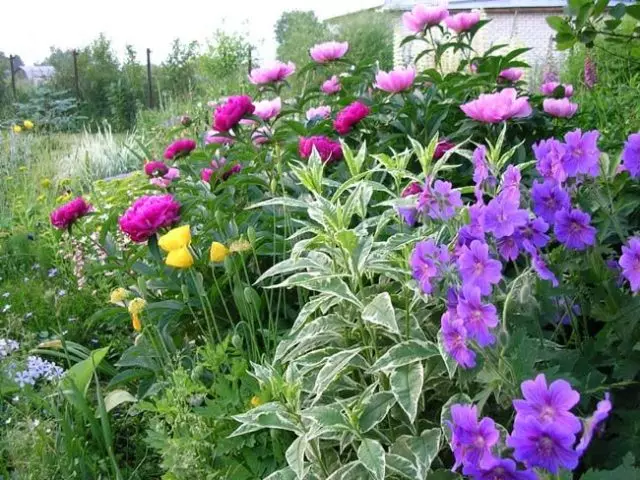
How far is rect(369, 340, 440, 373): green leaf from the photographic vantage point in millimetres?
1414

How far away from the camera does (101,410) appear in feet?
6.57

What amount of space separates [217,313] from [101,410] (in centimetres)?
54

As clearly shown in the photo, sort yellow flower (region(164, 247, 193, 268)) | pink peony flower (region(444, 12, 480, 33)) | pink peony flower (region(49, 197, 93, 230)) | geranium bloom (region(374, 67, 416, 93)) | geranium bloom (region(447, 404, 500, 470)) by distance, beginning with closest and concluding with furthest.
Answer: geranium bloom (region(447, 404, 500, 470)), yellow flower (region(164, 247, 193, 268)), pink peony flower (region(49, 197, 93, 230)), geranium bloom (region(374, 67, 416, 93)), pink peony flower (region(444, 12, 480, 33))


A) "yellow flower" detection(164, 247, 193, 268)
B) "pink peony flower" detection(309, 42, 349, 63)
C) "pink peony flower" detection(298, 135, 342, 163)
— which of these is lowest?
"yellow flower" detection(164, 247, 193, 268)

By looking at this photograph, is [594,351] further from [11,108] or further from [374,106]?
[11,108]

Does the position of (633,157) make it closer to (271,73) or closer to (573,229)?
(573,229)

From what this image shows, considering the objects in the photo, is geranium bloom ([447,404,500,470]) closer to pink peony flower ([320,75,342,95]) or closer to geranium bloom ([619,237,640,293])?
geranium bloom ([619,237,640,293])

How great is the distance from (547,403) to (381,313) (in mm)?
626

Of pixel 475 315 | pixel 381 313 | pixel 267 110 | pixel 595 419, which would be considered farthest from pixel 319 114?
pixel 595 419

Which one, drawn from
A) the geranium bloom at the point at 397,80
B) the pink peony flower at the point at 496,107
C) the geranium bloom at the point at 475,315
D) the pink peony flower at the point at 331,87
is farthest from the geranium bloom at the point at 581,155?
the pink peony flower at the point at 331,87

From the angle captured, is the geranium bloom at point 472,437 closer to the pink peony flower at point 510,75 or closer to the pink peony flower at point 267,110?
the pink peony flower at point 267,110

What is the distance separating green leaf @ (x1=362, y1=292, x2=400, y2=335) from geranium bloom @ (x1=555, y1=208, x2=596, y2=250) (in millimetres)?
365

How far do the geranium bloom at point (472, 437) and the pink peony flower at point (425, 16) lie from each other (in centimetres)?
213

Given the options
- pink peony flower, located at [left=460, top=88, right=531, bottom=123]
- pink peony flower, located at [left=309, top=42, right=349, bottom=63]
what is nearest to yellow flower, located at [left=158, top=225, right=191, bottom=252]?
pink peony flower, located at [left=460, top=88, right=531, bottom=123]
